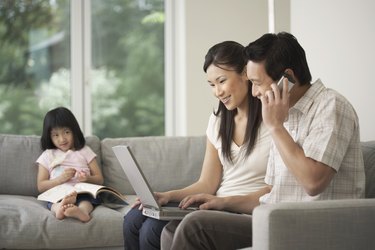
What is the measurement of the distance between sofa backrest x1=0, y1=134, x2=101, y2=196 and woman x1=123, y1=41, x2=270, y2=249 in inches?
39.5

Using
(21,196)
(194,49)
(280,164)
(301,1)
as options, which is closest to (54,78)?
(194,49)

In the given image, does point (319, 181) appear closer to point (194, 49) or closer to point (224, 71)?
point (224, 71)

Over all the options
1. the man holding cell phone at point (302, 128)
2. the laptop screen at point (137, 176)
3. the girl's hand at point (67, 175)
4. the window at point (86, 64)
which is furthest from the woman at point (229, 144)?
the window at point (86, 64)

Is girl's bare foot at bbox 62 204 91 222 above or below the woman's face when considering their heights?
below

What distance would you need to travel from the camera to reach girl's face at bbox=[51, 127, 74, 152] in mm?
3461

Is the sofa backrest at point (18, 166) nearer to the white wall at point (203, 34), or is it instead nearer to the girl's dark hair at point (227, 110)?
the girl's dark hair at point (227, 110)

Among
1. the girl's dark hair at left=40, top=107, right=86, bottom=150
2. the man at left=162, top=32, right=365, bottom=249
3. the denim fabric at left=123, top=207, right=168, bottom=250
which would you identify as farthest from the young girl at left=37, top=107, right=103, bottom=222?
the man at left=162, top=32, right=365, bottom=249

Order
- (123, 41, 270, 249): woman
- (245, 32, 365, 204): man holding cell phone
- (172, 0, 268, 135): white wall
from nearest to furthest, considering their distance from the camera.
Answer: (245, 32, 365, 204): man holding cell phone → (123, 41, 270, 249): woman → (172, 0, 268, 135): white wall

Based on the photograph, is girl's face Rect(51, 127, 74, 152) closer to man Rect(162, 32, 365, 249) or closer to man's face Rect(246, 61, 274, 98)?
man Rect(162, 32, 365, 249)

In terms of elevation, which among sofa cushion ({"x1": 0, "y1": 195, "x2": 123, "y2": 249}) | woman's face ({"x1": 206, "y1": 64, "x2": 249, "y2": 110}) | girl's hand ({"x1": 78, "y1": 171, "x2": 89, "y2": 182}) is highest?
woman's face ({"x1": 206, "y1": 64, "x2": 249, "y2": 110})

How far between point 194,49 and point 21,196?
7.27 feet

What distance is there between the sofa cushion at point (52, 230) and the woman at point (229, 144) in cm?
36

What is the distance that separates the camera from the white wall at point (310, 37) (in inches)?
111

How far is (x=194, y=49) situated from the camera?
5.07m
